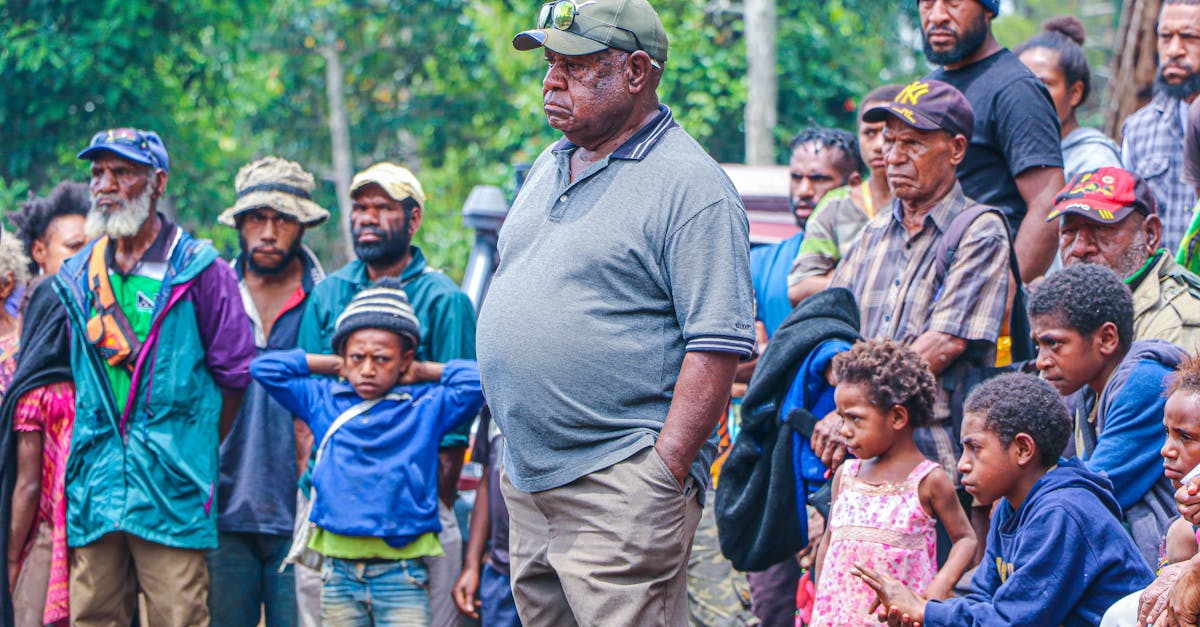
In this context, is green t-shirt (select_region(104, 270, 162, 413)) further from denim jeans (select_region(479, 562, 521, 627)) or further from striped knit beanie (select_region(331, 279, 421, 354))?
denim jeans (select_region(479, 562, 521, 627))

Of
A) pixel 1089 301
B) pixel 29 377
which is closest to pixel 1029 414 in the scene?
pixel 1089 301

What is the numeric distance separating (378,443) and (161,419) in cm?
94

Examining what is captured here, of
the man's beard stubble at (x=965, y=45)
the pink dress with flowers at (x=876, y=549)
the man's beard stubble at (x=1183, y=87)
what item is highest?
the man's beard stubble at (x=965, y=45)

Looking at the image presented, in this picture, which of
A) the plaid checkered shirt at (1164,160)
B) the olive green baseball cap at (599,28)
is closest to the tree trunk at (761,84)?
the plaid checkered shirt at (1164,160)

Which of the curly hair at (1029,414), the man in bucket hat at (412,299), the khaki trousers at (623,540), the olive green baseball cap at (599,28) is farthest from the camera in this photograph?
the man in bucket hat at (412,299)

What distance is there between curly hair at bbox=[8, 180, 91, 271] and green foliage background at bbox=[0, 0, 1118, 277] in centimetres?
231

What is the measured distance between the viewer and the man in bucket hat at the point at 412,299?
18.9 feet

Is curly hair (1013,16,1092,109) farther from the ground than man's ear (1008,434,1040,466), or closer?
farther from the ground

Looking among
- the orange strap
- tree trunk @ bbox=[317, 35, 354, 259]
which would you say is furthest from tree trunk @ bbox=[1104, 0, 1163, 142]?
tree trunk @ bbox=[317, 35, 354, 259]

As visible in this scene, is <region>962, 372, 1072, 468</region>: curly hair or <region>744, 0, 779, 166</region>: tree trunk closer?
<region>962, 372, 1072, 468</region>: curly hair

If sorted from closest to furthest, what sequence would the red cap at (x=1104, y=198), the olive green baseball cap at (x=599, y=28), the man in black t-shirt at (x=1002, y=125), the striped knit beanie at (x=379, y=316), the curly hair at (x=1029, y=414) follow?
the olive green baseball cap at (x=599, y=28) < the curly hair at (x=1029, y=414) < the red cap at (x=1104, y=198) < the man in black t-shirt at (x=1002, y=125) < the striped knit beanie at (x=379, y=316)

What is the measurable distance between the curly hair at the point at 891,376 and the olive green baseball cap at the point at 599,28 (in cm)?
140

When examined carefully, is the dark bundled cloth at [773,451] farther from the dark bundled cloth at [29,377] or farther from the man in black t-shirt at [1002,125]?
the dark bundled cloth at [29,377]

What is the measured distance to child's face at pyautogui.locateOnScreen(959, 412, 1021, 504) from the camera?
421cm
